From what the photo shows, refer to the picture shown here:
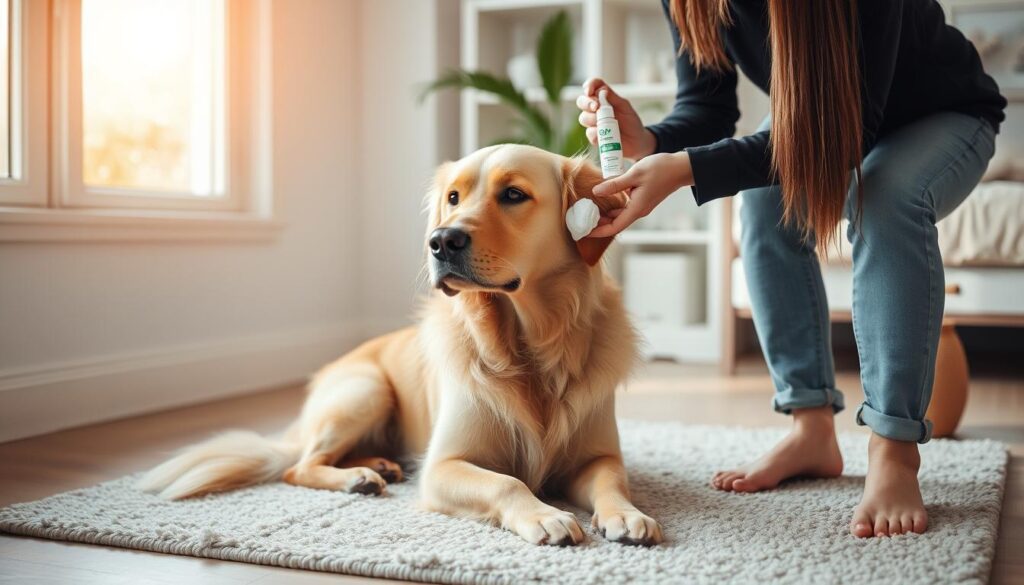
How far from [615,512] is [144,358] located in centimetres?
186

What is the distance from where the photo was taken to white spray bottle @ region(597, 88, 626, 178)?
1.59 metres

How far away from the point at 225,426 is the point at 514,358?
122 centimetres

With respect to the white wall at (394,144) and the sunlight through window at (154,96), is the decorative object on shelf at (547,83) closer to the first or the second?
the white wall at (394,144)

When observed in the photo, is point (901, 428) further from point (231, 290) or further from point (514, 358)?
point (231, 290)

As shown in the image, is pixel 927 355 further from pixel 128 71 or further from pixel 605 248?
pixel 128 71

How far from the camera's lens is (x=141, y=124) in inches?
121

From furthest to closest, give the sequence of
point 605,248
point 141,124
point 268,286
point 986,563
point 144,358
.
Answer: point 268,286, point 141,124, point 144,358, point 605,248, point 986,563

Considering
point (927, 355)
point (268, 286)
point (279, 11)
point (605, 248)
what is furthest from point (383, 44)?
point (927, 355)

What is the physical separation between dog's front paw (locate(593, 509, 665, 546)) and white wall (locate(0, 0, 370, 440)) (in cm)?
167

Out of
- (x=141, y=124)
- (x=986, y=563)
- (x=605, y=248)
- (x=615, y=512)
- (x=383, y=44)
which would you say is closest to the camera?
(x=986, y=563)

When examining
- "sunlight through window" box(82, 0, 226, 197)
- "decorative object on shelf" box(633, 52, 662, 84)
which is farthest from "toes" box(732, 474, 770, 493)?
"decorative object on shelf" box(633, 52, 662, 84)

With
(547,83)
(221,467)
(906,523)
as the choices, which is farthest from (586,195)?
(547,83)

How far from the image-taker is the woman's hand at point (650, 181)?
4.96 feet

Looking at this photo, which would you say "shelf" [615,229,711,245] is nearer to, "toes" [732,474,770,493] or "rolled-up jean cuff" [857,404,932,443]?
"toes" [732,474,770,493]
